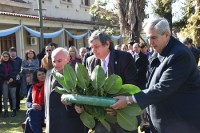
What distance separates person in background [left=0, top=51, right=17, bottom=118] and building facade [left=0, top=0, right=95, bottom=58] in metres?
7.88

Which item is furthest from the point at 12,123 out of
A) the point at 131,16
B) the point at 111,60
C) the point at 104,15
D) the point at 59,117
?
the point at 104,15

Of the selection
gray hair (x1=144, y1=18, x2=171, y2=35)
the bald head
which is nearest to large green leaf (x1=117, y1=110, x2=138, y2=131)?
gray hair (x1=144, y1=18, x2=171, y2=35)

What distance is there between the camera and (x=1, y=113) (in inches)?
388

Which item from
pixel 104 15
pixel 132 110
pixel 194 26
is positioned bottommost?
pixel 132 110

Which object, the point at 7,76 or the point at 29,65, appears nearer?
the point at 7,76

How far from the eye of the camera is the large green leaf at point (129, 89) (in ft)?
10.2

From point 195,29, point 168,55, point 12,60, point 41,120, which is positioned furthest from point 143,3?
point 168,55

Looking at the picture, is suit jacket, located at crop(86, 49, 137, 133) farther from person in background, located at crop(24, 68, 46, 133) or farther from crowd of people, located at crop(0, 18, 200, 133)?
person in background, located at crop(24, 68, 46, 133)

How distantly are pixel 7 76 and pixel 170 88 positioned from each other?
7.01 metres

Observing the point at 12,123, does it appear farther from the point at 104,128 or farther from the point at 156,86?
the point at 156,86

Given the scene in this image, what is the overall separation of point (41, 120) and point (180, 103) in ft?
10.4

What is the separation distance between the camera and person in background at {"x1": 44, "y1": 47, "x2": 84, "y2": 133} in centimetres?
404

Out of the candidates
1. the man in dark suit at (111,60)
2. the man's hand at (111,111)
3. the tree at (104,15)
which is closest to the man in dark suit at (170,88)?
the man's hand at (111,111)

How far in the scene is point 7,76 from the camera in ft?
30.9
